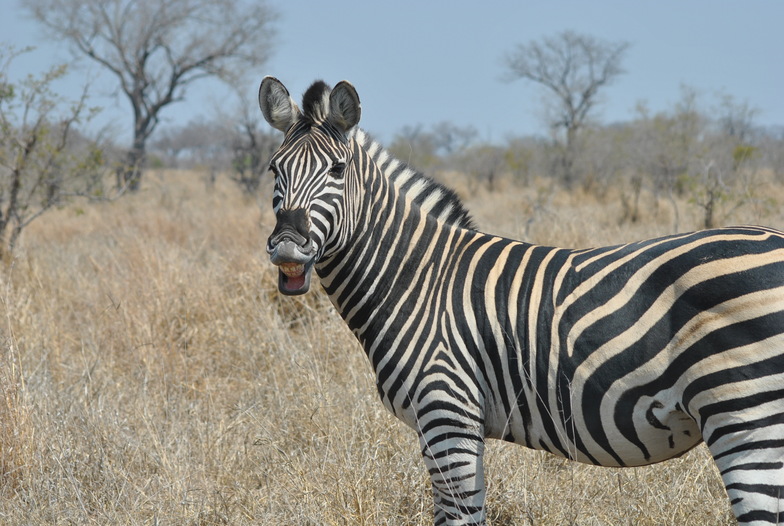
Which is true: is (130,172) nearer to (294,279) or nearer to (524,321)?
(294,279)

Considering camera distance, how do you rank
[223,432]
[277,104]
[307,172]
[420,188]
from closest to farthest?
1. [307,172]
2. [277,104]
3. [420,188]
4. [223,432]

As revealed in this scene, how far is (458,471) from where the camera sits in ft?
8.52

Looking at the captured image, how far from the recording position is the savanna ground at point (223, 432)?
127 inches

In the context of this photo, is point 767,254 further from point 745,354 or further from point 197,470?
point 197,470

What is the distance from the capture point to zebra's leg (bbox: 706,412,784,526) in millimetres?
2178

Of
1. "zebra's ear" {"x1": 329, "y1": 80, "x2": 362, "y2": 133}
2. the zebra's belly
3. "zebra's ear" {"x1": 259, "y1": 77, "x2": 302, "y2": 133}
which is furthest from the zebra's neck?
the zebra's belly

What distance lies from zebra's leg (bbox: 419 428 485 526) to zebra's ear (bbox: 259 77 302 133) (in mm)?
1444

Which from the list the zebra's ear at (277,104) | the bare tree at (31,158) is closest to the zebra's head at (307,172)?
the zebra's ear at (277,104)

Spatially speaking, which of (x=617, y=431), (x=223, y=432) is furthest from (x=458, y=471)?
(x=223, y=432)

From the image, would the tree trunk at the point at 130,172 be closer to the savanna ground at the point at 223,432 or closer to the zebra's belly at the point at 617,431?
the savanna ground at the point at 223,432

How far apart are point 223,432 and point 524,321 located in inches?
87.5

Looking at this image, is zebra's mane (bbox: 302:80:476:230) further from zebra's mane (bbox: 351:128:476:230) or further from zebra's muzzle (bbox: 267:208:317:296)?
zebra's muzzle (bbox: 267:208:317:296)

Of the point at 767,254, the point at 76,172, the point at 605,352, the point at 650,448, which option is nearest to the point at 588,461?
the point at 650,448

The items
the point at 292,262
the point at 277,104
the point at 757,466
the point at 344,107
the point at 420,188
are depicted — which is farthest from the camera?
the point at 420,188
